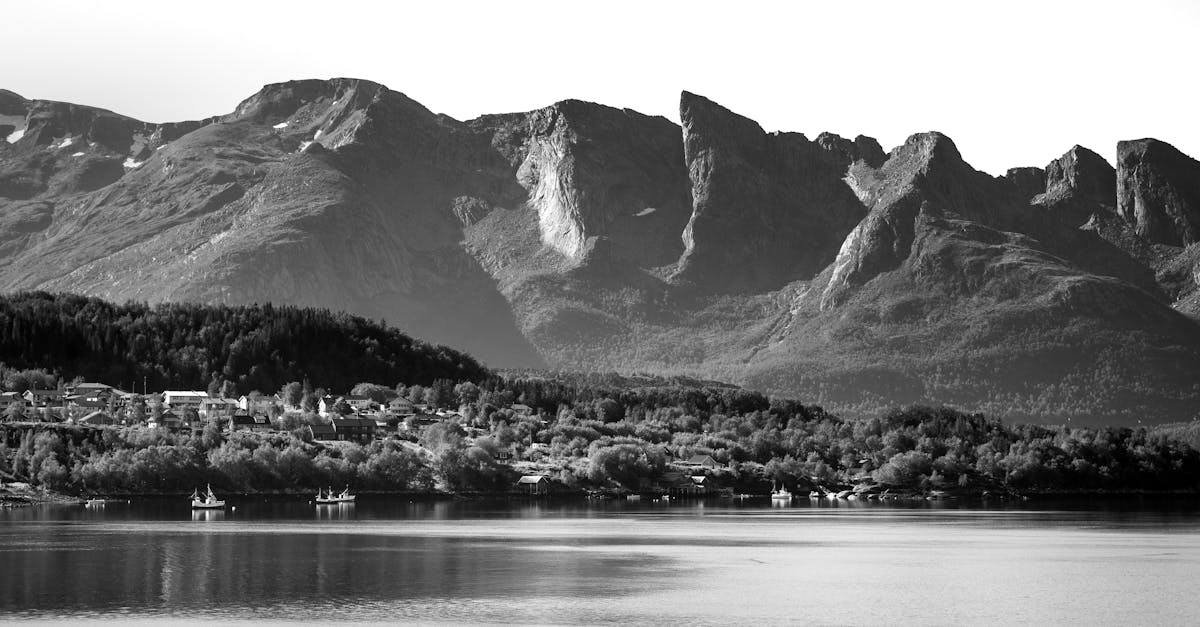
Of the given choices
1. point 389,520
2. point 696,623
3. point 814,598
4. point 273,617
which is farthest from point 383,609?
point 389,520

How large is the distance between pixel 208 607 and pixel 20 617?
1035 centimetres

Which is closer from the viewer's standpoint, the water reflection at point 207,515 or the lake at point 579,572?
the lake at point 579,572

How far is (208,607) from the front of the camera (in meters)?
106

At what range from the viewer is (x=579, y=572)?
12862cm

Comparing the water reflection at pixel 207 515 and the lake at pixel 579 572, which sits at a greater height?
the water reflection at pixel 207 515

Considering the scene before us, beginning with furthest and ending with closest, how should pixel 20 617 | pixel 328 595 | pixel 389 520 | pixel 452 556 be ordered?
1. pixel 389 520
2. pixel 452 556
3. pixel 328 595
4. pixel 20 617

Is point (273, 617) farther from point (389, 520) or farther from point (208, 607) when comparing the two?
point (389, 520)

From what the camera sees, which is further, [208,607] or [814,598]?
[814,598]

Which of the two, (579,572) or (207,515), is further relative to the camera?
(207,515)

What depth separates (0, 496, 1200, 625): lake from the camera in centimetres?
10712

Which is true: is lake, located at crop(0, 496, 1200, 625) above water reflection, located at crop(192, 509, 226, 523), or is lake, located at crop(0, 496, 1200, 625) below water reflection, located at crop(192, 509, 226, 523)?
below

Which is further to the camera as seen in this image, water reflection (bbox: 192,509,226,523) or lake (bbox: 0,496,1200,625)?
water reflection (bbox: 192,509,226,523)

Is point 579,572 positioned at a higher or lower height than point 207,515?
lower

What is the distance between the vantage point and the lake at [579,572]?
107 meters
